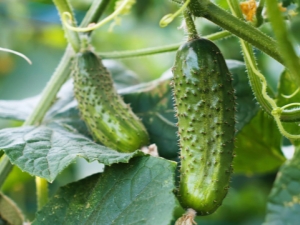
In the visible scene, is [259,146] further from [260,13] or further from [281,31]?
[281,31]

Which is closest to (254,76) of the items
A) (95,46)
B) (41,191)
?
(41,191)

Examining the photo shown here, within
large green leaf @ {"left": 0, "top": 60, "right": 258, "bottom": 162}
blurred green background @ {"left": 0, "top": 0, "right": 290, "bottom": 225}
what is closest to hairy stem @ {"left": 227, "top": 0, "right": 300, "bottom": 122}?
large green leaf @ {"left": 0, "top": 60, "right": 258, "bottom": 162}

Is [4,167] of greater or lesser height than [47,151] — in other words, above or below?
below

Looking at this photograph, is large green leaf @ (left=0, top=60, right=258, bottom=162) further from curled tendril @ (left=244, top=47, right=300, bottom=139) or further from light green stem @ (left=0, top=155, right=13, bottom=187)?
curled tendril @ (left=244, top=47, right=300, bottom=139)

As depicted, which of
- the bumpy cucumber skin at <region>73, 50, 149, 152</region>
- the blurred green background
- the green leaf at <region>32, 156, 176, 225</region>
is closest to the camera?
the green leaf at <region>32, 156, 176, 225</region>

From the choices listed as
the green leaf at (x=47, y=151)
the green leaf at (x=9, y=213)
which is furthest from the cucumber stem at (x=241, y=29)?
the green leaf at (x=9, y=213)

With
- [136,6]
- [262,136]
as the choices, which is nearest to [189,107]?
[262,136]

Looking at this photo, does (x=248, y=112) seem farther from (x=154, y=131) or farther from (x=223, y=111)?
(x=223, y=111)
